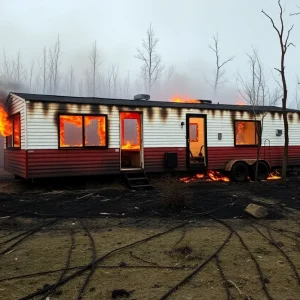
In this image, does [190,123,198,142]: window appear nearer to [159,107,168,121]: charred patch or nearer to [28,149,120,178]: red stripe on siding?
[159,107,168,121]: charred patch

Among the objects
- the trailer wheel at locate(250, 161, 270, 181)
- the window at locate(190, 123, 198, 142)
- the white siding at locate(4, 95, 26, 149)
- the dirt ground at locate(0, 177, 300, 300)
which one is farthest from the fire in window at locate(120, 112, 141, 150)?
the trailer wheel at locate(250, 161, 270, 181)

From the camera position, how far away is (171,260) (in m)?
5.11

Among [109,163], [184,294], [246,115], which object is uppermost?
[246,115]

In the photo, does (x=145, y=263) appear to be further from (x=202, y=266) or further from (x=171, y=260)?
(x=202, y=266)

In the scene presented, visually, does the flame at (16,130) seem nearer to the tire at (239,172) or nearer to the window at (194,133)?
the window at (194,133)

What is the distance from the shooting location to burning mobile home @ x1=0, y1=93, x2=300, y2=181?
11797 millimetres

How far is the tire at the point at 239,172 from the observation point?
1459cm

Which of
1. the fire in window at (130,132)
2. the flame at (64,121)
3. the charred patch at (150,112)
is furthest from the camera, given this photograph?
the fire in window at (130,132)

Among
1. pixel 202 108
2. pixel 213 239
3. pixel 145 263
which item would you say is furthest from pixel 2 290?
pixel 202 108

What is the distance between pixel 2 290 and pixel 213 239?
357cm

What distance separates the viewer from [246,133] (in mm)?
15445

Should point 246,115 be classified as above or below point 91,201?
above

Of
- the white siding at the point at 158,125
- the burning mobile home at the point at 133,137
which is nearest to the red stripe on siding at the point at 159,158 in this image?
the burning mobile home at the point at 133,137

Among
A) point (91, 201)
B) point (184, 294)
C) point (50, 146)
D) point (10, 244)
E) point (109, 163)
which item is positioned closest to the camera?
point (184, 294)
